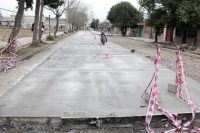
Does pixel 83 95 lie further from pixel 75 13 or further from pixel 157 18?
pixel 75 13

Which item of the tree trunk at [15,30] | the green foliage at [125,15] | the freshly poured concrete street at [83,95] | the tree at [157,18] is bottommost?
the freshly poured concrete street at [83,95]

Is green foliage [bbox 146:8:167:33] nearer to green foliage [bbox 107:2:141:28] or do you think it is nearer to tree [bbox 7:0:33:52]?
tree [bbox 7:0:33:52]

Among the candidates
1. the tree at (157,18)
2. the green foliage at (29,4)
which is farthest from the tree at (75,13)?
the green foliage at (29,4)

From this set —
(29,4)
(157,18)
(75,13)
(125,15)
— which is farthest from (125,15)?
(29,4)

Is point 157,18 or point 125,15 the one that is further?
point 125,15

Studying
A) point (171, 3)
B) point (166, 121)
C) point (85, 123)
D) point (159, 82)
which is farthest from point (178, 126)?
point (171, 3)

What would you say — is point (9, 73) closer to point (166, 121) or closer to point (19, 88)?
point (19, 88)

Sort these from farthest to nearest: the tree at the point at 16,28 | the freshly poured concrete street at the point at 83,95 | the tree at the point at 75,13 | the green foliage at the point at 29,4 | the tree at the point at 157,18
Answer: the tree at the point at 75,13 < the tree at the point at 157,18 < the green foliage at the point at 29,4 < the tree at the point at 16,28 < the freshly poured concrete street at the point at 83,95

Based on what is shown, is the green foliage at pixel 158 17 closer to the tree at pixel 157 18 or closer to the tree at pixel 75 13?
the tree at pixel 157 18

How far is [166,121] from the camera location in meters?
7.02

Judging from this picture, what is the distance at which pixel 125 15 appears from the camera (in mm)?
84688

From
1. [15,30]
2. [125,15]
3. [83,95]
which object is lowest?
[83,95]

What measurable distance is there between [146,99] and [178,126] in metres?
1.68

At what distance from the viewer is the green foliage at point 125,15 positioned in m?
83.5
